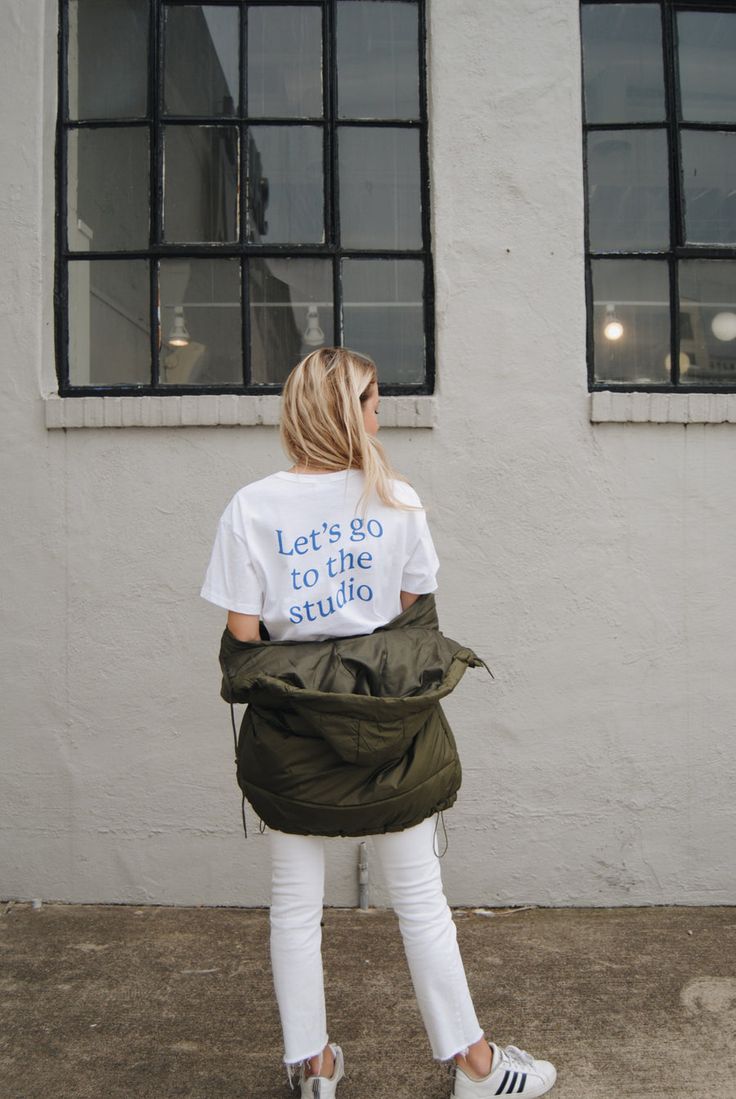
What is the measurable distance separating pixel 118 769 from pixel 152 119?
8.51 ft

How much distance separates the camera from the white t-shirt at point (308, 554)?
2.10 m

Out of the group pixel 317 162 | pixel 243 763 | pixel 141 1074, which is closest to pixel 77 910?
pixel 141 1074

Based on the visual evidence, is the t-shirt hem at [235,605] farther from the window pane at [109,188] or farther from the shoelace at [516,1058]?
the window pane at [109,188]

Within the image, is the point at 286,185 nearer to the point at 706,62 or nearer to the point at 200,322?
the point at 200,322

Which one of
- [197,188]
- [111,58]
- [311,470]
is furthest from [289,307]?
[311,470]

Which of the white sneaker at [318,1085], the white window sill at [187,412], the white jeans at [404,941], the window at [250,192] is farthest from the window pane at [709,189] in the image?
the white sneaker at [318,1085]

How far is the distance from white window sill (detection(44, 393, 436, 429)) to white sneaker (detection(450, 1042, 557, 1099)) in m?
2.15

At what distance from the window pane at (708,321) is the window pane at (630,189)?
20 cm

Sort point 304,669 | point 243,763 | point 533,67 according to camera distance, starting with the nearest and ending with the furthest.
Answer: point 304,669 < point 243,763 < point 533,67

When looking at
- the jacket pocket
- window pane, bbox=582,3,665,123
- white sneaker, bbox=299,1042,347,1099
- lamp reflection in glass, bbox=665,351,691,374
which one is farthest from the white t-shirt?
window pane, bbox=582,3,665,123

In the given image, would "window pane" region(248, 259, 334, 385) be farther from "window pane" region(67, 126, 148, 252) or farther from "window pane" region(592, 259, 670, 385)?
"window pane" region(592, 259, 670, 385)

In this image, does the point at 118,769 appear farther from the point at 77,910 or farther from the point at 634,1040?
the point at 634,1040

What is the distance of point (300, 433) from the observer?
2154mm

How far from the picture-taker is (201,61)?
3711 mm
